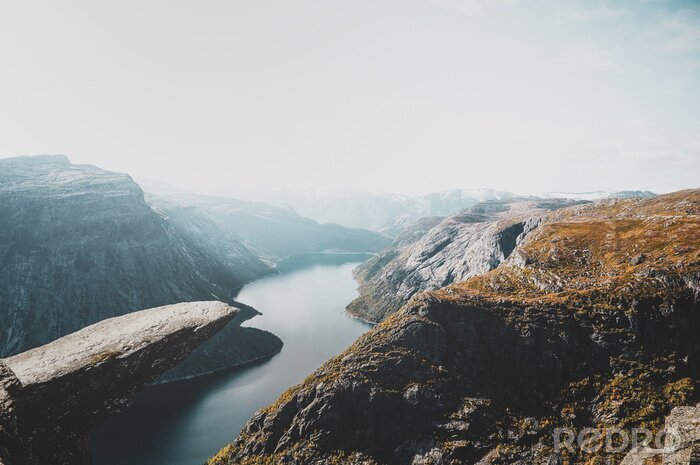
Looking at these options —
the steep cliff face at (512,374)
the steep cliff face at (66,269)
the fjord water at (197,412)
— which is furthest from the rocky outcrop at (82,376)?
the steep cliff face at (66,269)

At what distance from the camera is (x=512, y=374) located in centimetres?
5938

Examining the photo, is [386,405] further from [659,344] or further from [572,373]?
[659,344]

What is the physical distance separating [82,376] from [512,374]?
6221 centimetres

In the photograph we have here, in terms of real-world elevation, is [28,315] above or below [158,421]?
above

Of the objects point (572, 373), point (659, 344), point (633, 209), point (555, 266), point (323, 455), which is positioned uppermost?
point (633, 209)

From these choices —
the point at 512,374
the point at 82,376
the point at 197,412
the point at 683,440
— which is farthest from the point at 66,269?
the point at 683,440

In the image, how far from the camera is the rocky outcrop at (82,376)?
13.9 meters

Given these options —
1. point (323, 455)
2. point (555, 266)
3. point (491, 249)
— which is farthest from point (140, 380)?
point (491, 249)

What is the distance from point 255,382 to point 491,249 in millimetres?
122087

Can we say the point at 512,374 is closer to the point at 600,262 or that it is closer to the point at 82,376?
the point at 600,262

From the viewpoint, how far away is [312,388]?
205 ft

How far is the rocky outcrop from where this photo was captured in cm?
1391

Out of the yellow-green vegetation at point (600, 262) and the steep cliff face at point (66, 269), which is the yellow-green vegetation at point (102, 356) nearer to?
the yellow-green vegetation at point (600, 262)

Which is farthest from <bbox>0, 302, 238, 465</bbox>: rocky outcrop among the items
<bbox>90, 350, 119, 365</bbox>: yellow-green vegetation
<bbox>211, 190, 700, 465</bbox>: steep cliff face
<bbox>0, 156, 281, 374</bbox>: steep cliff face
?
<bbox>0, 156, 281, 374</bbox>: steep cliff face
